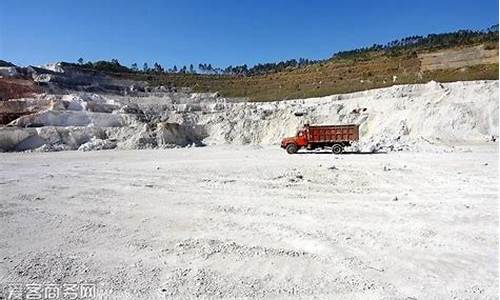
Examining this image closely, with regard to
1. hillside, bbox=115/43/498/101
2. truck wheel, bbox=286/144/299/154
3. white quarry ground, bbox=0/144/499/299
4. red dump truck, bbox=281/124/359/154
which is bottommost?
white quarry ground, bbox=0/144/499/299

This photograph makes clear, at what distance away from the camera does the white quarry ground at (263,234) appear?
674 centimetres

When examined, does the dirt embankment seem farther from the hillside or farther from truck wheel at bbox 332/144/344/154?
truck wheel at bbox 332/144/344/154

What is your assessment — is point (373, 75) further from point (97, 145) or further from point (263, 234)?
point (263, 234)

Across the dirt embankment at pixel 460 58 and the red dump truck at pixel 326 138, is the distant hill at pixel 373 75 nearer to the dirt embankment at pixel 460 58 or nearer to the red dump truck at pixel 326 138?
the dirt embankment at pixel 460 58

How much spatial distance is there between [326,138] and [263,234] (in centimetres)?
1718

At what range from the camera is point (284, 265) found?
24.1ft

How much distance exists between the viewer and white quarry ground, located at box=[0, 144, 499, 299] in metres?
6.74

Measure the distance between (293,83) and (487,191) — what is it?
2226 inches

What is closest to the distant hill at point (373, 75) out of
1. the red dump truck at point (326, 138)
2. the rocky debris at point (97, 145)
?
the red dump truck at point (326, 138)

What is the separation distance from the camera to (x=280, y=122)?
35812mm

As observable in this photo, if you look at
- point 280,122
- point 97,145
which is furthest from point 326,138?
point 97,145

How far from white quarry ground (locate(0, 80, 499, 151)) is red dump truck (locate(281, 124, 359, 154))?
1.39m

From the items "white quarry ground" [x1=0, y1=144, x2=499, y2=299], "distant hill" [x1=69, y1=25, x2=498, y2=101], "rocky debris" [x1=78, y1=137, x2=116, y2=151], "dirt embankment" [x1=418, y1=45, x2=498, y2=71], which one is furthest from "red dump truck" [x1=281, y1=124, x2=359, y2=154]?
"dirt embankment" [x1=418, y1=45, x2=498, y2=71]

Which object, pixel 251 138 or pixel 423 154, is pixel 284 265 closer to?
pixel 423 154
